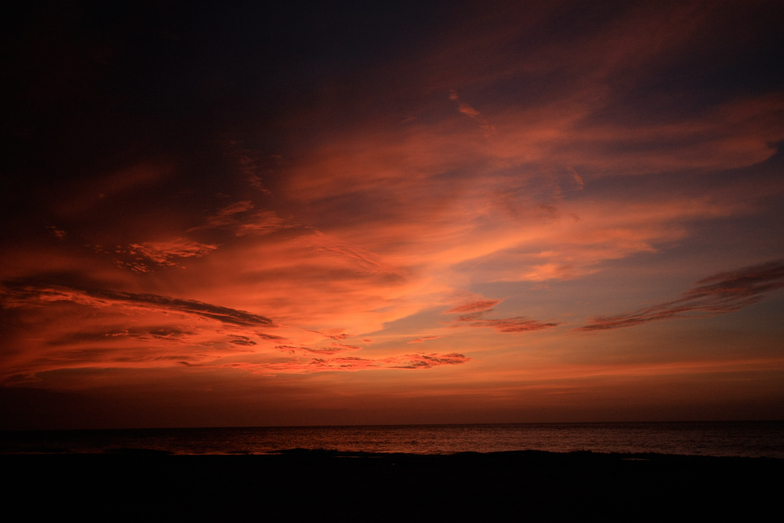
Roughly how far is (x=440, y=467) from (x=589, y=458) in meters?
13.2

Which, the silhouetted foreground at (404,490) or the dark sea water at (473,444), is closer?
the silhouetted foreground at (404,490)

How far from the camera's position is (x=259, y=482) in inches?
848

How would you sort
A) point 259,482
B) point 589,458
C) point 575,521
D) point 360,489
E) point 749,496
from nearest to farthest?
1. point 575,521
2. point 749,496
3. point 360,489
4. point 259,482
5. point 589,458

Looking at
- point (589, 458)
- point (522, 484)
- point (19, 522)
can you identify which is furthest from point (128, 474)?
point (589, 458)

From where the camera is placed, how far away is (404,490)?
63.2 feet

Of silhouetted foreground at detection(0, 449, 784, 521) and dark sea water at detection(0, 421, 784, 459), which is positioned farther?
dark sea water at detection(0, 421, 784, 459)

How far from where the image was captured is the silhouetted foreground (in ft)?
50.1

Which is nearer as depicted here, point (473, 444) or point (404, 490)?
point (404, 490)

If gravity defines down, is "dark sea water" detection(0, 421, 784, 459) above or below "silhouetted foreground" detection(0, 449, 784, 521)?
below

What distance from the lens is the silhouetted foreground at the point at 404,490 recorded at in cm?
1526

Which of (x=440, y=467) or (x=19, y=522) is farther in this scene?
(x=440, y=467)

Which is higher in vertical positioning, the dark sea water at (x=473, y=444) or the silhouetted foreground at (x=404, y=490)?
the silhouetted foreground at (x=404, y=490)

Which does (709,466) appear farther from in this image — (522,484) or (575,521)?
(575,521)

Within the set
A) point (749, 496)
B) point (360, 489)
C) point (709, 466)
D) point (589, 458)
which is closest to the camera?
point (749, 496)
